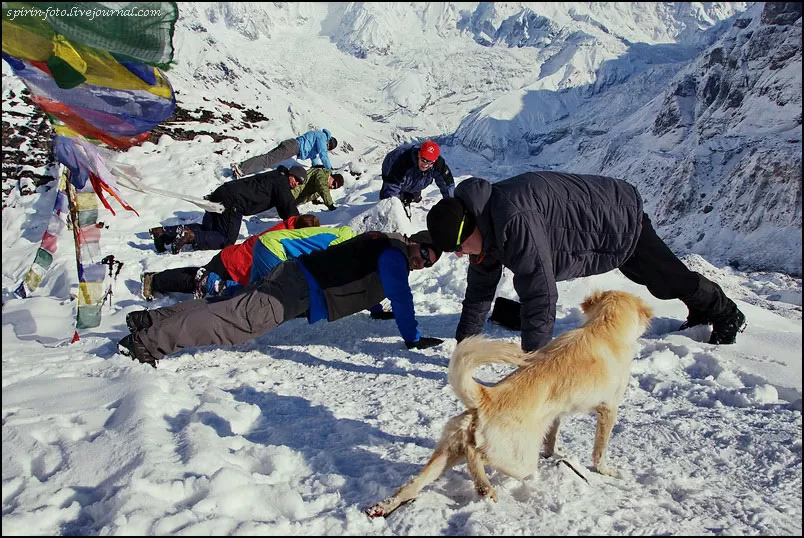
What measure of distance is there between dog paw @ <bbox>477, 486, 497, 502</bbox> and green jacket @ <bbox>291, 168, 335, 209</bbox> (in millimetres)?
7401

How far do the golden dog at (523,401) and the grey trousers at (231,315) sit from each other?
2119 mm

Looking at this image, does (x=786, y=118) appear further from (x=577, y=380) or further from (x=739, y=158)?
(x=577, y=380)

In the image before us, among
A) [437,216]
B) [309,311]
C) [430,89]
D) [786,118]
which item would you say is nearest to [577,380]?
[437,216]

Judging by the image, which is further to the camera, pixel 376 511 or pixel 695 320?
pixel 695 320

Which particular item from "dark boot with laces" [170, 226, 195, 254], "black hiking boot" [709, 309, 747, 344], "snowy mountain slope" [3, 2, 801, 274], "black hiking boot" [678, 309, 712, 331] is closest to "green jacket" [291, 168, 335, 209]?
"dark boot with laces" [170, 226, 195, 254]

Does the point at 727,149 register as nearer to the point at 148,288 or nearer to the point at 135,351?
the point at 148,288

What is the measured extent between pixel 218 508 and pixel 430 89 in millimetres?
165014

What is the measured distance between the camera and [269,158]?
1063cm

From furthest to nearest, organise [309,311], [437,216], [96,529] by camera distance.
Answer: [309,311]
[437,216]
[96,529]

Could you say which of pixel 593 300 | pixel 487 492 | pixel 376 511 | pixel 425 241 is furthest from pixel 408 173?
pixel 376 511

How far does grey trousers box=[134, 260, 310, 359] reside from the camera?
137 inches

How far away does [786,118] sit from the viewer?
3875cm

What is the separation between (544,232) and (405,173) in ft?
19.1

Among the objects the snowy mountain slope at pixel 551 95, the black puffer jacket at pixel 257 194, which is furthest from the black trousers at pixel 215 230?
the snowy mountain slope at pixel 551 95
